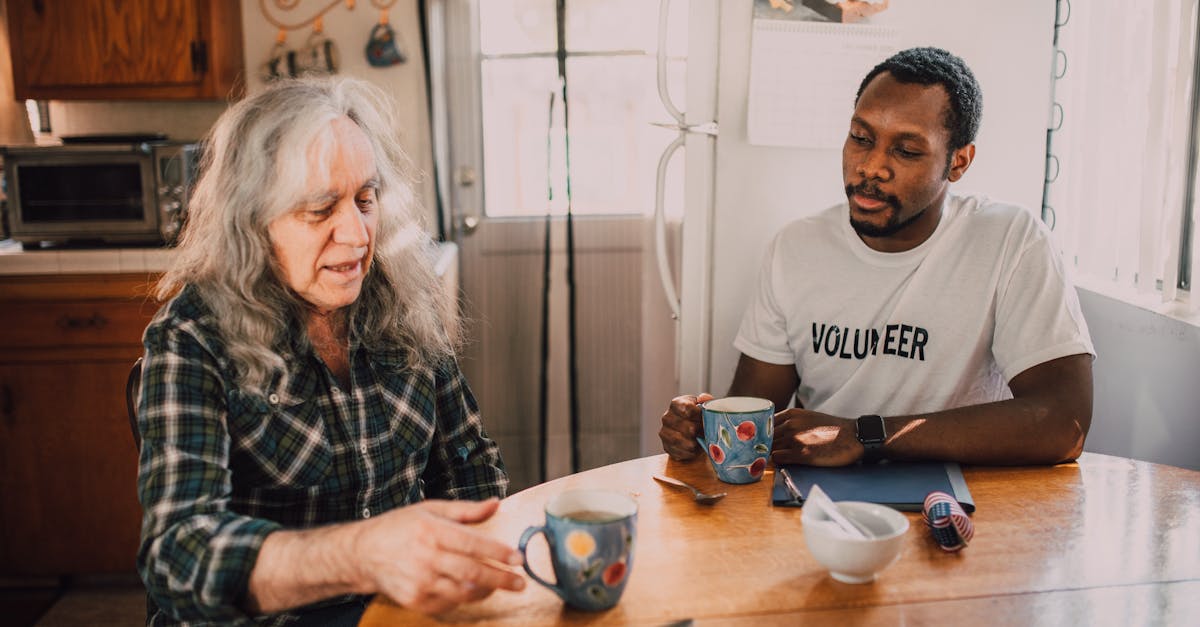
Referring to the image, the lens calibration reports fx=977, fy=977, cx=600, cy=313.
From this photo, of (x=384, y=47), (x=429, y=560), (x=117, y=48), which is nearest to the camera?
(x=429, y=560)

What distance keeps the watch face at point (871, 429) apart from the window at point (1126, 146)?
2.77 feet

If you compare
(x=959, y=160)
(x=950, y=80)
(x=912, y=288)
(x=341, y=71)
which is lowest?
(x=912, y=288)

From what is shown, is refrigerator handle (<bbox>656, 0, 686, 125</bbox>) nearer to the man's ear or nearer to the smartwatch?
the man's ear

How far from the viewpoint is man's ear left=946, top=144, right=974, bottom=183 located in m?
1.72

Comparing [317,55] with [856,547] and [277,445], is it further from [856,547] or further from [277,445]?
[856,547]

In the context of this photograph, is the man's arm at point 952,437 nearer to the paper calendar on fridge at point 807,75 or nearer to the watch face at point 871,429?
the watch face at point 871,429

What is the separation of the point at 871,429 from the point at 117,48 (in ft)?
8.50

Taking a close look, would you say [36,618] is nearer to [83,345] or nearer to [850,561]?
[83,345]

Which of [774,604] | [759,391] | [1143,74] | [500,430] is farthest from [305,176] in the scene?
[500,430]

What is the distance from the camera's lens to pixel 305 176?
1.21 m

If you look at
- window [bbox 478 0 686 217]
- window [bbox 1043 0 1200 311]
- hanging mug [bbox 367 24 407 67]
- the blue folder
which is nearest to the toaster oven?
hanging mug [bbox 367 24 407 67]

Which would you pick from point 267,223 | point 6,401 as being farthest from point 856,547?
point 6,401

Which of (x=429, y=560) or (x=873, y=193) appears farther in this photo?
(x=873, y=193)

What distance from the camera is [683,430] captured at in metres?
1.34
